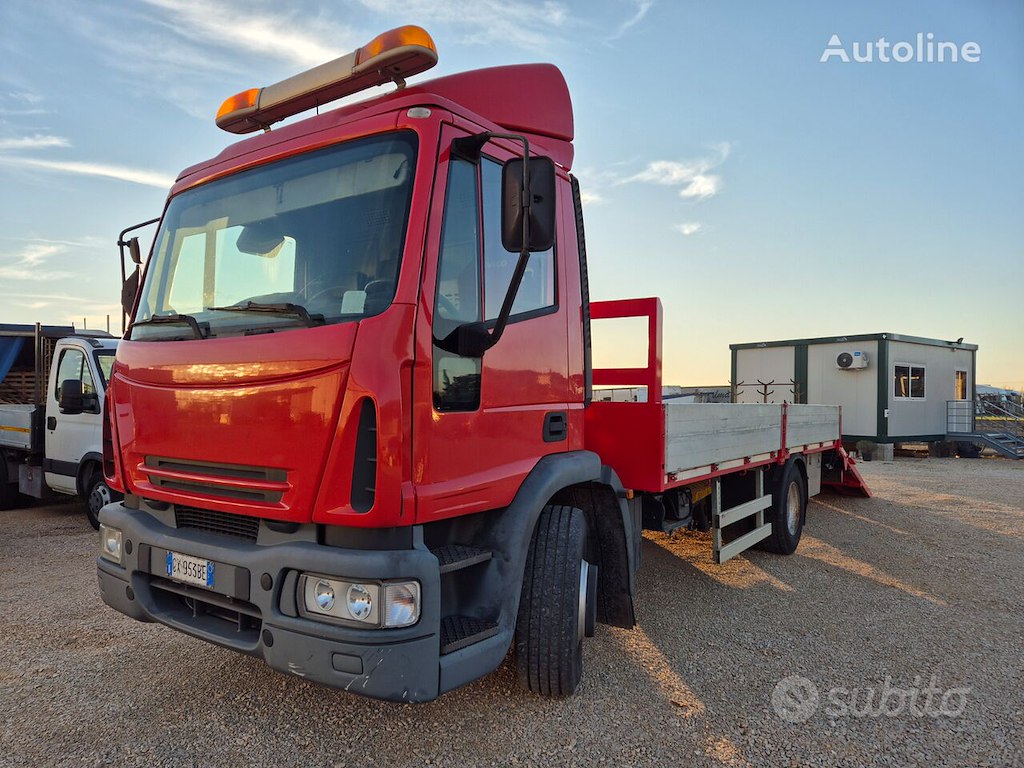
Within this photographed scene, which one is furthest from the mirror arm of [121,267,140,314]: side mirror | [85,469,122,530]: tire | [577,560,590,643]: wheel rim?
[85,469,122,530]: tire

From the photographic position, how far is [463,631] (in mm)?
2533

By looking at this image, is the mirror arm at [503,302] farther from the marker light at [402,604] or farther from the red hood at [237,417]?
the marker light at [402,604]

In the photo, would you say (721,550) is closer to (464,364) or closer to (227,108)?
(464,364)

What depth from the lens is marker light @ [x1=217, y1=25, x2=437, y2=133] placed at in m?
3.00

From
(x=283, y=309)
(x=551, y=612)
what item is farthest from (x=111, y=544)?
(x=551, y=612)

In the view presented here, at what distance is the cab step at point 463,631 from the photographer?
8.01ft

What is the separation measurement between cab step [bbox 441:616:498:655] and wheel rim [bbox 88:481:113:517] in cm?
562

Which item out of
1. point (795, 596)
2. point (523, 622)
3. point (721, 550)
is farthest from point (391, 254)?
point (795, 596)

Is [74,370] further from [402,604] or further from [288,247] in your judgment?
[402,604]

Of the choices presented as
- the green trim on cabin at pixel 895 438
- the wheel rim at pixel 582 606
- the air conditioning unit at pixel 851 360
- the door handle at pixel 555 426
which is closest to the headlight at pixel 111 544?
the door handle at pixel 555 426

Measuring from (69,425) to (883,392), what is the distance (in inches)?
636

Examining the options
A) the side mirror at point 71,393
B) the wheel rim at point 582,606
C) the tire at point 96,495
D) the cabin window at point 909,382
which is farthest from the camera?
the cabin window at point 909,382

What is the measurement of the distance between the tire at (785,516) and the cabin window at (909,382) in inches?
469

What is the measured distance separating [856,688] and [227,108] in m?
4.53
